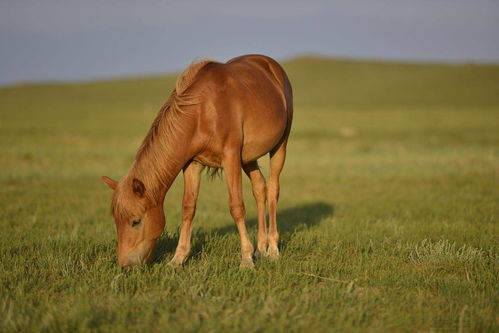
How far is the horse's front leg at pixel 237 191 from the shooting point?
494 cm

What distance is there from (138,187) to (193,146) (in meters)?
0.75

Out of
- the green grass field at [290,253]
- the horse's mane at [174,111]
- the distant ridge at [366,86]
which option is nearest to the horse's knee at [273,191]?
the green grass field at [290,253]

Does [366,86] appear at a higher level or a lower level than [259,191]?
lower

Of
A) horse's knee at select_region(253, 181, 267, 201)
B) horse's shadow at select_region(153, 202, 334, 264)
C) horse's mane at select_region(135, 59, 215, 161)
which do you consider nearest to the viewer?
horse's mane at select_region(135, 59, 215, 161)

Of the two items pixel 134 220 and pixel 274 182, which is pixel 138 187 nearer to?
pixel 134 220

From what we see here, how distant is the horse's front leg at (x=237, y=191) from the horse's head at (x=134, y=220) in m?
0.81

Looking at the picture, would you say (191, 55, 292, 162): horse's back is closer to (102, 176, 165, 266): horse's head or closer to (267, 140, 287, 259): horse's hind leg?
(267, 140, 287, 259): horse's hind leg

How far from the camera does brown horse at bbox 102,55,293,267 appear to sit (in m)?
4.61

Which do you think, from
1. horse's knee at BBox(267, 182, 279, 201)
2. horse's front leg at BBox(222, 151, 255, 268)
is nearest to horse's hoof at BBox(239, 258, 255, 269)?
horse's front leg at BBox(222, 151, 255, 268)

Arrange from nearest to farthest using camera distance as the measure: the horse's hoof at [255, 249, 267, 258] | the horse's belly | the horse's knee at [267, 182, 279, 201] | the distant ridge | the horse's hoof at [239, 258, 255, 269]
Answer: the horse's hoof at [239, 258, 255, 269], the horse's belly, the horse's hoof at [255, 249, 267, 258], the horse's knee at [267, 182, 279, 201], the distant ridge

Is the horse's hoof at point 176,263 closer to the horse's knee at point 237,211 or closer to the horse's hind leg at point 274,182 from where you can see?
the horse's knee at point 237,211

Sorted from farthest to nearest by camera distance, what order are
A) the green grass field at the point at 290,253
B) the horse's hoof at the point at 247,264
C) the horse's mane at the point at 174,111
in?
the horse's hoof at the point at 247,264 → the horse's mane at the point at 174,111 → the green grass field at the point at 290,253

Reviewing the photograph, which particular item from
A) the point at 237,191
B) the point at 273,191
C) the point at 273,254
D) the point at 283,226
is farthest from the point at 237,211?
the point at 283,226

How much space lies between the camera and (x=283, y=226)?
7.88 metres
